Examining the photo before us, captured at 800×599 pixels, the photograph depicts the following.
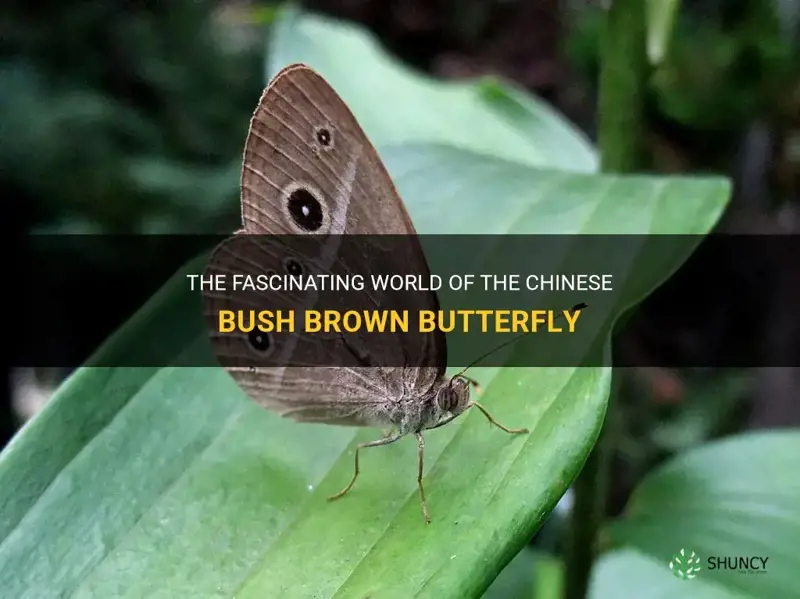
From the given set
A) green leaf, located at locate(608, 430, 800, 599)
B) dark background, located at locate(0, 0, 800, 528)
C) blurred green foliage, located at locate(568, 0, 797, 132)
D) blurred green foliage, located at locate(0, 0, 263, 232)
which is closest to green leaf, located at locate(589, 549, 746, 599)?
green leaf, located at locate(608, 430, 800, 599)

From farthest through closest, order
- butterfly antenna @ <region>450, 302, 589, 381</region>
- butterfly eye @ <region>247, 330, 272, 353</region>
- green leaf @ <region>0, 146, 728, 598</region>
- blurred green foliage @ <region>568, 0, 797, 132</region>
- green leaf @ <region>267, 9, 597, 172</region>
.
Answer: blurred green foliage @ <region>568, 0, 797, 132</region>
green leaf @ <region>267, 9, 597, 172</region>
butterfly eye @ <region>247, 330, 272, 353</region>
butterfly antenna @ <region>450, 302, 589, 381</region>
green leaf @ <region>0, 146, 728, 598</region>

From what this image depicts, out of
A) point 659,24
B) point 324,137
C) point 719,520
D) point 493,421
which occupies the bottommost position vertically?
point 719,520

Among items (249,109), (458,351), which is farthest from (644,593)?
(249,109)

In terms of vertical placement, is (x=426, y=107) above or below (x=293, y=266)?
above

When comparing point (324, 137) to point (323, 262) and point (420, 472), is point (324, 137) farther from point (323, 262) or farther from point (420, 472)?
point (420, 472)

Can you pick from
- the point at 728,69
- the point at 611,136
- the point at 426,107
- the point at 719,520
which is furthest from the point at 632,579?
the point at 728,69

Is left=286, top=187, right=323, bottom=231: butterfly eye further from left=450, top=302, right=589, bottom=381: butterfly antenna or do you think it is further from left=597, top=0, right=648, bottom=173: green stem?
left=597, top=0, right=648, bottom=173: green stem
